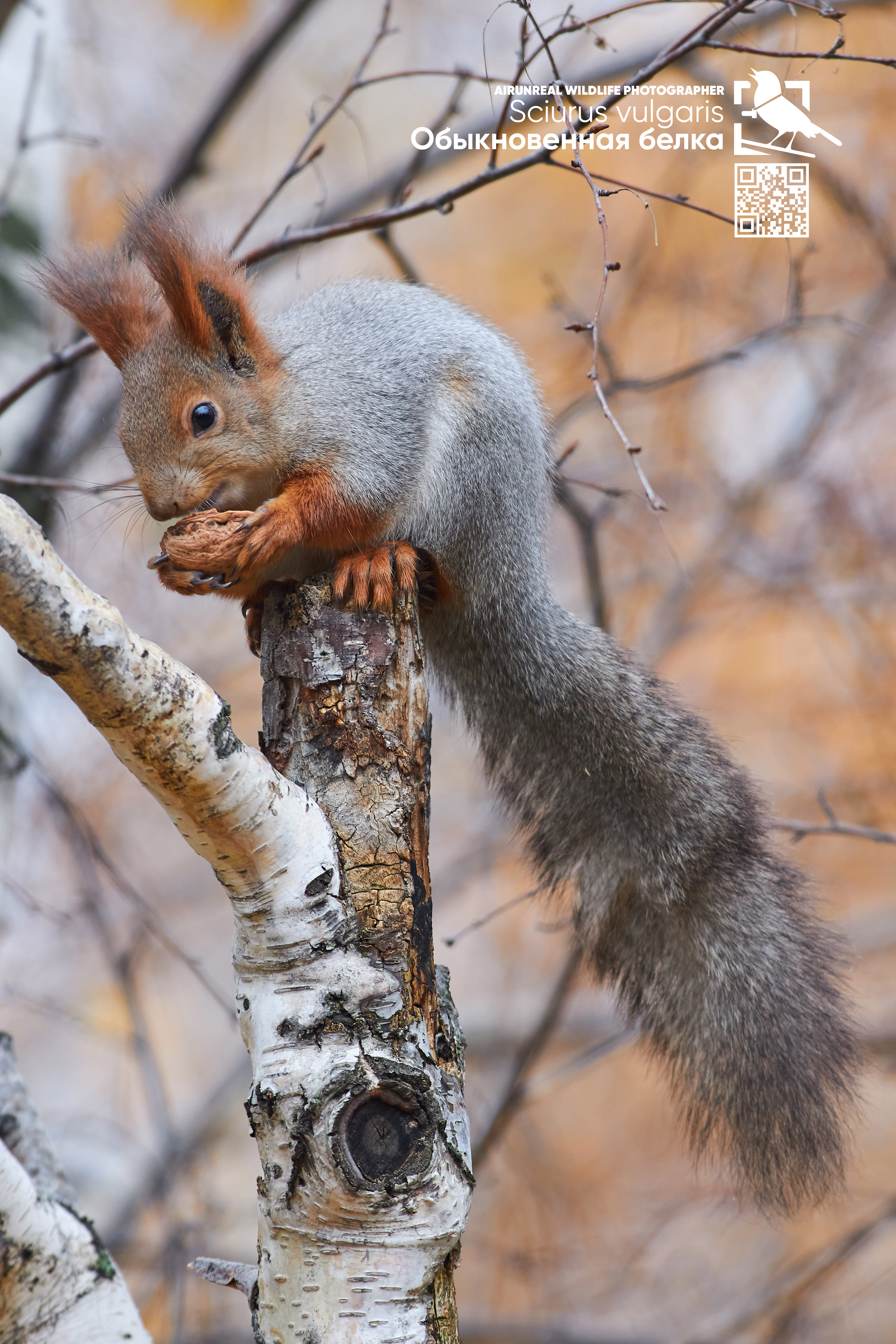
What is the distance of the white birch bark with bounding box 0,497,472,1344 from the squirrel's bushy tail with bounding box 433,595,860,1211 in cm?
52

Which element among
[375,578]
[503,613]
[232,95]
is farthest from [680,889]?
[232,95]

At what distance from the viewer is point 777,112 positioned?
9.21ft

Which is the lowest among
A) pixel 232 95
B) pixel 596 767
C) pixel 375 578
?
pixel 596 767

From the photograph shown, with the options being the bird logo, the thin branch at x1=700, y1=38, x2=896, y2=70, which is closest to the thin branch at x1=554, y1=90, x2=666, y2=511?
the thin branch at x1=700, y1=38, x2=896, y2=70

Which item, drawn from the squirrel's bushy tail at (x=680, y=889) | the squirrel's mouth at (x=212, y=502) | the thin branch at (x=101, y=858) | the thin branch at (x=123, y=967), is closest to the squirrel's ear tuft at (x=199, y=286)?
the squirrel's mouth at (x=212, y=502)

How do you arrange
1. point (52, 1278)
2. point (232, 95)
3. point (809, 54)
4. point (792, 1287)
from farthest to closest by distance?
1. point (792, 1287)
2. point (232, 95)
3. point (52, 1278)
4. point (809, 54)

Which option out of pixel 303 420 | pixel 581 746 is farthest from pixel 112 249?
pixel 581 746

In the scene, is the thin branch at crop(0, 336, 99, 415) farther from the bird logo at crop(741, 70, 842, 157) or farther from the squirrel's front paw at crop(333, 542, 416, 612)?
the bird logo at crop(741, 70, 842, 157)

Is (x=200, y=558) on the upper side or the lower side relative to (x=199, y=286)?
lower

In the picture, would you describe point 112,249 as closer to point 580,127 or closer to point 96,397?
point 580,127

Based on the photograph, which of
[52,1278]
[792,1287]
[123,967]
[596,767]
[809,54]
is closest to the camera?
[809,54]

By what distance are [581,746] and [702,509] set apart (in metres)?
2.69

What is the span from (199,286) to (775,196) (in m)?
1.80

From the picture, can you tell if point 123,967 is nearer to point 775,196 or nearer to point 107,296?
point 107,296
